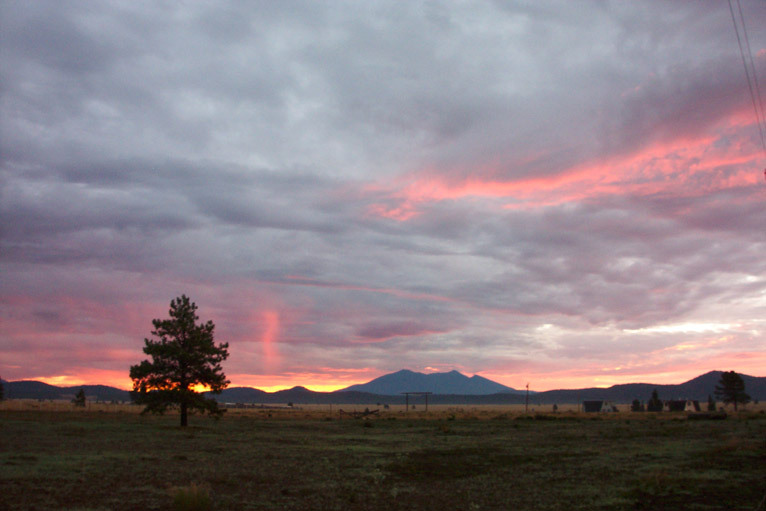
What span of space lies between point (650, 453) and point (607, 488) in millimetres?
11902

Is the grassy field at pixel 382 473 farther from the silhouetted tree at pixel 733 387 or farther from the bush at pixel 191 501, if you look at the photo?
the silhouetted tree at pixel 733 387

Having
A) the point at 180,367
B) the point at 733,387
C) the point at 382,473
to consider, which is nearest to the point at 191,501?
the point at 382,473

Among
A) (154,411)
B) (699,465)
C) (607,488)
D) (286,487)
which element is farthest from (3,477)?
(154,411)

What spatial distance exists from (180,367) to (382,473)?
34.4m

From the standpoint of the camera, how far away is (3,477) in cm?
1983

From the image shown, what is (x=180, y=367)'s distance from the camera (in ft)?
174

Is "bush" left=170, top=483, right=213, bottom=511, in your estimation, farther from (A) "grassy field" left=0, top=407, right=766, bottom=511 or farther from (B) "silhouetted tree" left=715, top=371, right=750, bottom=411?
(B) "silhouetted tree" left=715, top=371, right=750, bottom=411

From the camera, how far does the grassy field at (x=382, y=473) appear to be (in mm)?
17078

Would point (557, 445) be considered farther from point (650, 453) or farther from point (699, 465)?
point (699, 465)

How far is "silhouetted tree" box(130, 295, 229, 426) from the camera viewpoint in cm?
5169

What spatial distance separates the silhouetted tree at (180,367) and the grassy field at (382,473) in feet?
44.9

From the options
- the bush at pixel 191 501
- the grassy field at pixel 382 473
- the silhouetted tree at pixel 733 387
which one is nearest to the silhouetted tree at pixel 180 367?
the grassy field at pixel 382 473

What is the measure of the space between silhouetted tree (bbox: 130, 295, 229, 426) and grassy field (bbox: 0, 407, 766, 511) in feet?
44.9

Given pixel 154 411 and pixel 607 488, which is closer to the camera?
pixel 607 488
